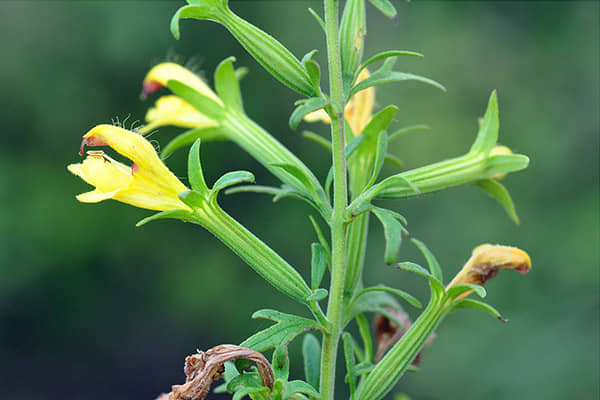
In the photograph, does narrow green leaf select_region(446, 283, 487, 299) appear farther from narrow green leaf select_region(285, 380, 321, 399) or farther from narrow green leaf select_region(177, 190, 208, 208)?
narrow green leaf select_region(177, 190, 208, 208)

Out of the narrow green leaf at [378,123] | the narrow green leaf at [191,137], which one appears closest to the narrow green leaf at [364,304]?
the narrow green leaf at [378,123]

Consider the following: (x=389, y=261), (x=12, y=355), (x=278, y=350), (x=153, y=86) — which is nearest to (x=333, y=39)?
(x=389, y=261)

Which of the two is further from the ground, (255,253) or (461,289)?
(255,253)

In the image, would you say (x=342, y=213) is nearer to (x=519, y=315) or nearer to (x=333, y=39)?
(x=333, y=39)

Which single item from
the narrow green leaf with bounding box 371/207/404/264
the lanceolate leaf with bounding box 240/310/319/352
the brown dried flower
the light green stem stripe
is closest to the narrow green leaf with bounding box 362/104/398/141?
the narrow green leaf with bounding box 371/207/404/264

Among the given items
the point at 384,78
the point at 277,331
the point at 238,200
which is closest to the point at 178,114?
the point at 384,78

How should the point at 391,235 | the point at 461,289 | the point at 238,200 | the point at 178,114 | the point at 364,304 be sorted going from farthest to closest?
the point at 238,200 < the point at 178,114 < the point at 364,304 < the point at 461,289 < the point at 391,235

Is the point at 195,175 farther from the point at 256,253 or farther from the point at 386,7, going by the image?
the point at 386,7
